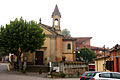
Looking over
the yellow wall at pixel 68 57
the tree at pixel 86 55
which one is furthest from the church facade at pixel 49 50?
the tree at pixel 86 55

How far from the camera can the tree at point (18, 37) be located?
28641 mm

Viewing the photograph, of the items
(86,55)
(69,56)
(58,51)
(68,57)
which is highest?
(58,51)

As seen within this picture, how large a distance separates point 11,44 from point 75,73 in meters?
13.3

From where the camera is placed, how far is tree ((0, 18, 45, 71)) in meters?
28.6

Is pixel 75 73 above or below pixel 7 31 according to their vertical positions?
below

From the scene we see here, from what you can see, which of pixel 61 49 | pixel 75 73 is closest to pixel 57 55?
pixel 61 49

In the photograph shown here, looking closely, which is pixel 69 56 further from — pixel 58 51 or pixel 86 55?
pixel 86 55

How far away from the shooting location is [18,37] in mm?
28844

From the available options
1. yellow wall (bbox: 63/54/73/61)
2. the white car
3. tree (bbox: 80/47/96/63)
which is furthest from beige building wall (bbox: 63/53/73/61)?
the white car

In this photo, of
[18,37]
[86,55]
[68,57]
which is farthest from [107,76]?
[86,55]

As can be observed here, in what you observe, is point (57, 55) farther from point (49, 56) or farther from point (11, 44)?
point (11, 44)

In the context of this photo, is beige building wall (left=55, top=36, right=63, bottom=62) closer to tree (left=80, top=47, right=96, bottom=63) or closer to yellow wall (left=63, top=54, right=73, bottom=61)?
yellow wall (left=63, top=54, right=73, bottom=61)

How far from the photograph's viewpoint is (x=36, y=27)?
3047 cm

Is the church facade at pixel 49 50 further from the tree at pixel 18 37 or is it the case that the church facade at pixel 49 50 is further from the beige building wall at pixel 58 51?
the tree at pixel 18 37
